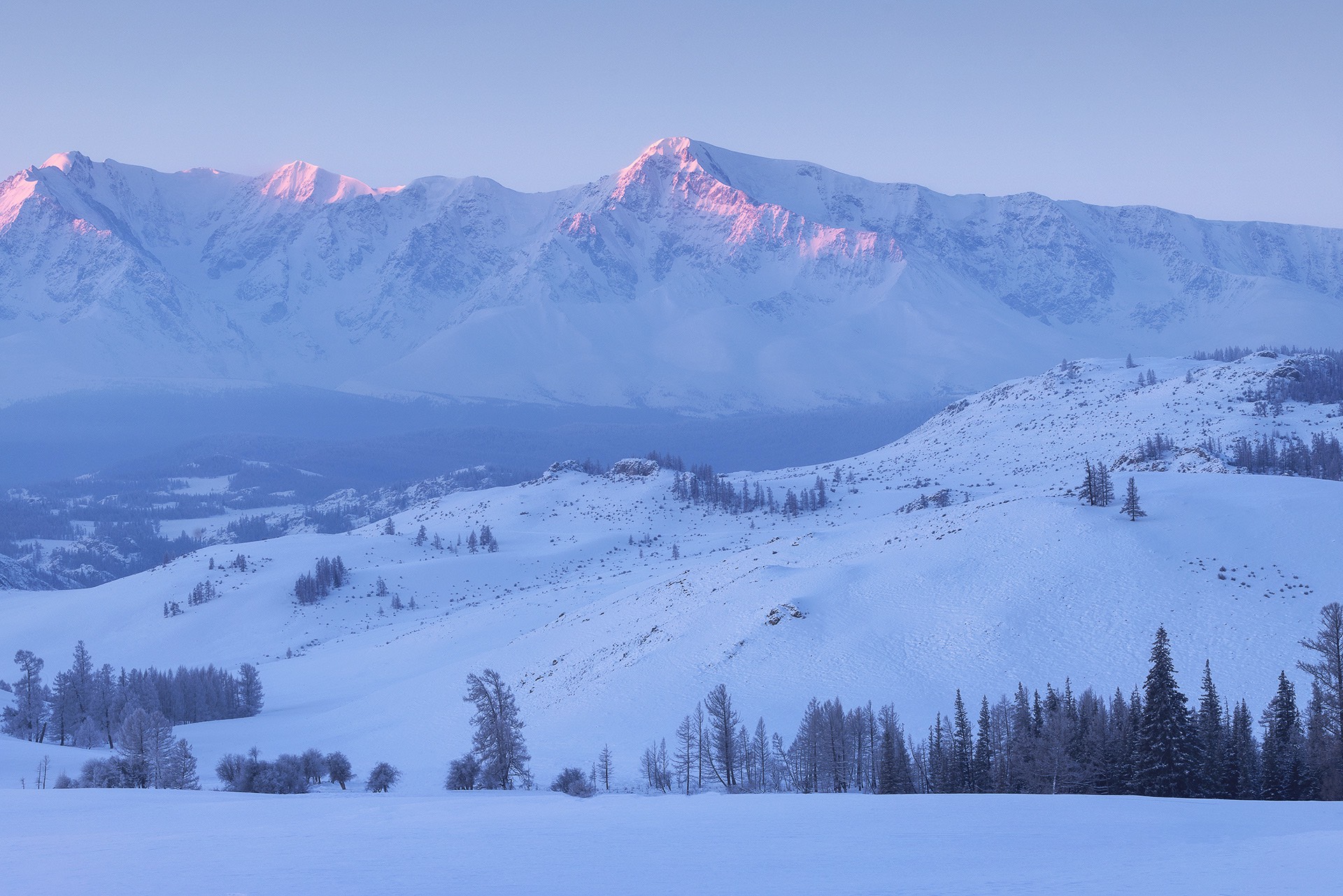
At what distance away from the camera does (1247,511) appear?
67875 millimetres

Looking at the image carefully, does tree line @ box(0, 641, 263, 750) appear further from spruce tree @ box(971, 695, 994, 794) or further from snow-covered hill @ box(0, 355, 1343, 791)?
spruce tree @ box(971, 695, 994, 794)

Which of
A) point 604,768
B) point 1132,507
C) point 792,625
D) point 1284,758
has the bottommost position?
point 604,768

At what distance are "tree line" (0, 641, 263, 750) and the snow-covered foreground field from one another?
112 ft

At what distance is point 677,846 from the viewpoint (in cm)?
2309

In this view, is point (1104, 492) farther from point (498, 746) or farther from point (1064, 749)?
point (498, 746)

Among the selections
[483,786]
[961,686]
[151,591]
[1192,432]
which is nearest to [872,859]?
[483,786]

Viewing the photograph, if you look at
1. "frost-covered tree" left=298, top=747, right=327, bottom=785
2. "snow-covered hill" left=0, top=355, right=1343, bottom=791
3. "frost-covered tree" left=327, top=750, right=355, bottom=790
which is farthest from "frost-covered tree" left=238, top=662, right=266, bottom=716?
"frost-covered tree" left=327, top=750, right=355, bottom=790

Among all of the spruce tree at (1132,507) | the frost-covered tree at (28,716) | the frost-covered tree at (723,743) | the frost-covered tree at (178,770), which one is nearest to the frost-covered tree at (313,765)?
the frost-covered tree at (178,770)

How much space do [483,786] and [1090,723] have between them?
967 inches

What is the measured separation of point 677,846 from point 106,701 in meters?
61.3

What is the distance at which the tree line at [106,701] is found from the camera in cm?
6462

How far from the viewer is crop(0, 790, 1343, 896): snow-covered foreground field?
19.6 meters

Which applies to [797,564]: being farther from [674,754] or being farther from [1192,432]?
[1192,432]

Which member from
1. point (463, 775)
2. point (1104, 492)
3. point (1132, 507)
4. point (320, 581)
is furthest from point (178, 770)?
point (320, 581)
